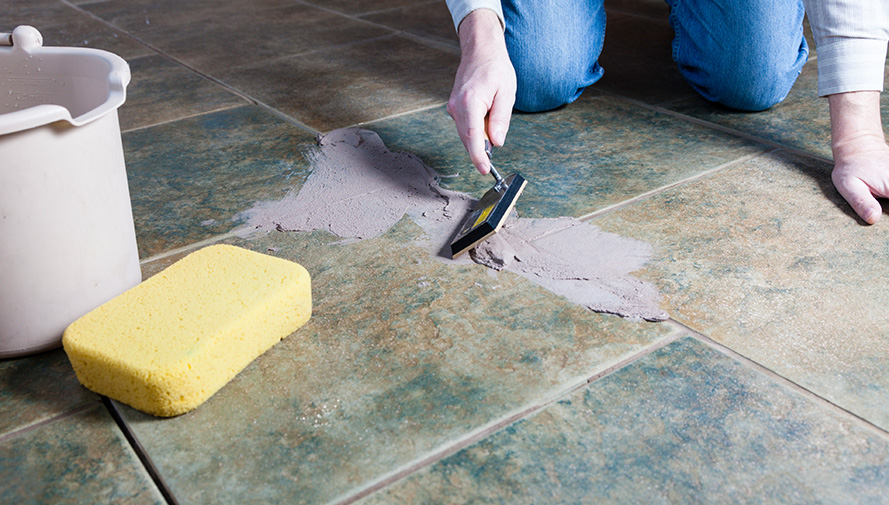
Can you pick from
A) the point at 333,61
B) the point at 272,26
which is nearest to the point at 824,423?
the point at 333,61

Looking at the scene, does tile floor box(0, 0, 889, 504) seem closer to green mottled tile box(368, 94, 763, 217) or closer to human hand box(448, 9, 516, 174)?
green mottled tile box(368, 94, 763, 217)

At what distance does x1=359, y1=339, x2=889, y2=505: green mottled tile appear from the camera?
85cm

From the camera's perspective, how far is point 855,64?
1570 millimetres

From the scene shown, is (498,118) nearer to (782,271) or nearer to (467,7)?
(467,7)

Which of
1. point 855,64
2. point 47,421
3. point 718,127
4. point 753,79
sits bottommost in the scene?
point 47,421

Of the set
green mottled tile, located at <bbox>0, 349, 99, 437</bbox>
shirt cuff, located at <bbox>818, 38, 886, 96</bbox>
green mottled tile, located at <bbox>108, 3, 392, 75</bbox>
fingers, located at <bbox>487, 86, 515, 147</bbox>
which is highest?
shirt cuff, located at <bbox>818, 38, 886, 96</bbox>

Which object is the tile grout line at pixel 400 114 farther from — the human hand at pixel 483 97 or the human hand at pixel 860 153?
the human hand at pixel 860 153

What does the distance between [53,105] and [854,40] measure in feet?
5.29

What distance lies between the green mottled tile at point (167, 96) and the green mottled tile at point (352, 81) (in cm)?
10

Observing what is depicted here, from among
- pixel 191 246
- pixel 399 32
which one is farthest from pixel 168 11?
pixel 191 246

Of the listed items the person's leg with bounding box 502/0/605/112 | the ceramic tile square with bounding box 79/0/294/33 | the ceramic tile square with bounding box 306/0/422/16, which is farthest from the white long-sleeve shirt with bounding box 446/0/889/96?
the ceramic tile square with bounding box 79/0/294/33

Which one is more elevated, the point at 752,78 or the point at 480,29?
the point at 480,29

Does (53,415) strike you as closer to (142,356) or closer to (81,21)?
(142,356)

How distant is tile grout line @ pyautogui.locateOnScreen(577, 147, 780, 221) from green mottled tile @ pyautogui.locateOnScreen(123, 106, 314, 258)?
0.70 meters
